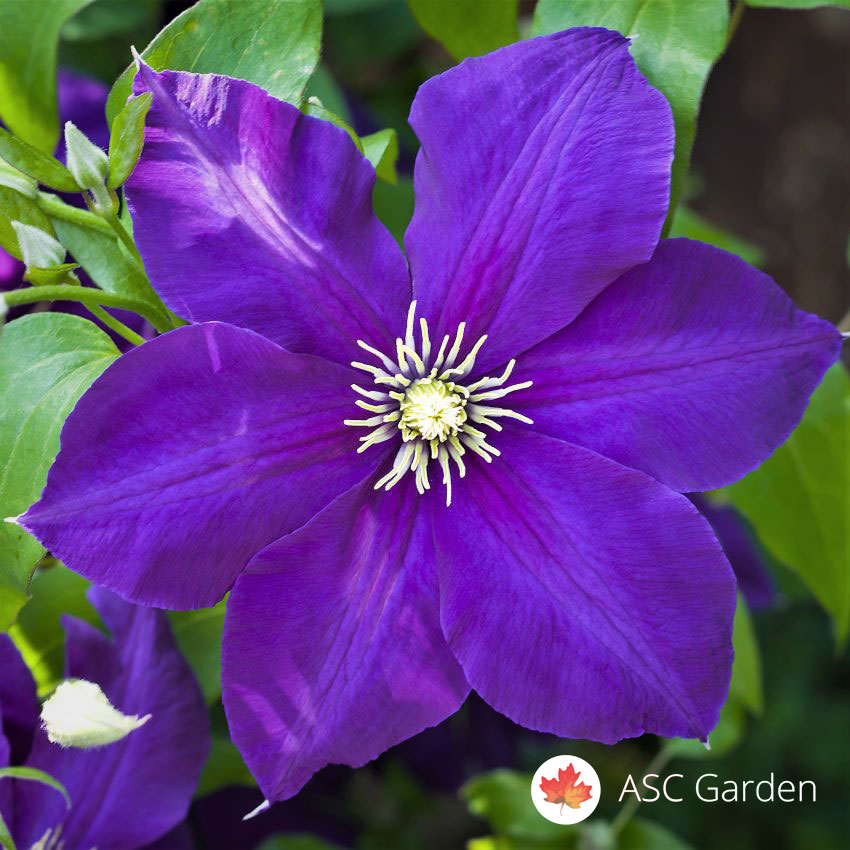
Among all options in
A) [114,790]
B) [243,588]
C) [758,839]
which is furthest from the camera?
[758,839]

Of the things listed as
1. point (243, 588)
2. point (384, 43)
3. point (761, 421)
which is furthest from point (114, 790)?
point (384, 43)

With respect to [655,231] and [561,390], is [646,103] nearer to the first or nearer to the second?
[655,231]

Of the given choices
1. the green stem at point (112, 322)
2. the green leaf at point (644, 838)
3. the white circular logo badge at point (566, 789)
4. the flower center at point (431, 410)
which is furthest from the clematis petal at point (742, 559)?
the green stem at point (112, 322)

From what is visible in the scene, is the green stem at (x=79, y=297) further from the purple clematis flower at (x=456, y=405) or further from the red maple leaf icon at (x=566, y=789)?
the red maple leaf icon at (x=566, y=789)

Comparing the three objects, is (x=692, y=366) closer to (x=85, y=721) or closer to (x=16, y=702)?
(x=85, y=721)

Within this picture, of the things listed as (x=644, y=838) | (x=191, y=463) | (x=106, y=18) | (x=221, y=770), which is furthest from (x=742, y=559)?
(x=106, y=18)

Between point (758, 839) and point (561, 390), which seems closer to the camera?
point (561, 390)
